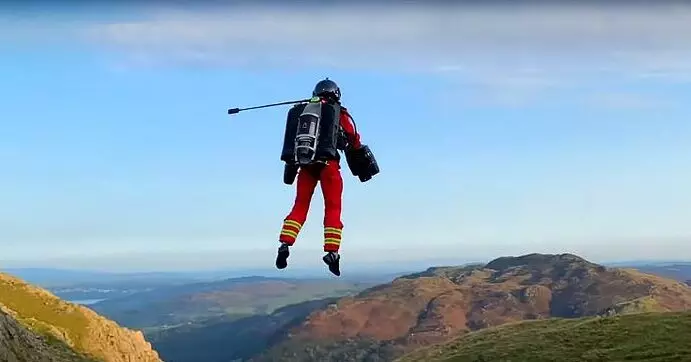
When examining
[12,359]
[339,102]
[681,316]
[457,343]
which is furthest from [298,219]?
[457,343]

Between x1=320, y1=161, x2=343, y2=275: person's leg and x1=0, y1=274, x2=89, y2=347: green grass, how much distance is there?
76625 mm

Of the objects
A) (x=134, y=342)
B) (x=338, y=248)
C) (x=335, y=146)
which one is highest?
(x=335, y=146)

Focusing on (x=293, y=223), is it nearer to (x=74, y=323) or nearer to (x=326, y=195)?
(x=326, y=195)

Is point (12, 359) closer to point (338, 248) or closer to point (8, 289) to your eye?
point (338, 248)

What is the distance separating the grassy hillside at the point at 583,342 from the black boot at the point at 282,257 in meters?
40.8

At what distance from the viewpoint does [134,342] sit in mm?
100812

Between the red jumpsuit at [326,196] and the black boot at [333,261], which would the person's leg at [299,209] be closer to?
the red jumpsuit at [326,196]

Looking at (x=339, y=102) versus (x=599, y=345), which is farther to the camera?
(x=599, y=345)

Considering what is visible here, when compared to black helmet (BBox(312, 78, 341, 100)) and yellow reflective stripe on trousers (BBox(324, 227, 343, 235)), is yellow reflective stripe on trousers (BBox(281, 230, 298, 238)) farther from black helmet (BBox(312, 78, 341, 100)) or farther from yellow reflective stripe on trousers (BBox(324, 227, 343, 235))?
black helmet (BBox(312, 78, 341, 100))

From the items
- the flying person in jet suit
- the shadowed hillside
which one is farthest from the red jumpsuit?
the shadowed hillside

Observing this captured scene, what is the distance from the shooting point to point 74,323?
91.5 meters

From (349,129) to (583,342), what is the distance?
167 ft

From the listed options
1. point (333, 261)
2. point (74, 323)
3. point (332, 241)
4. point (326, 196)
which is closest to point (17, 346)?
point (326, 196)

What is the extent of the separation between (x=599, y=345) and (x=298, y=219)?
48541 mm
